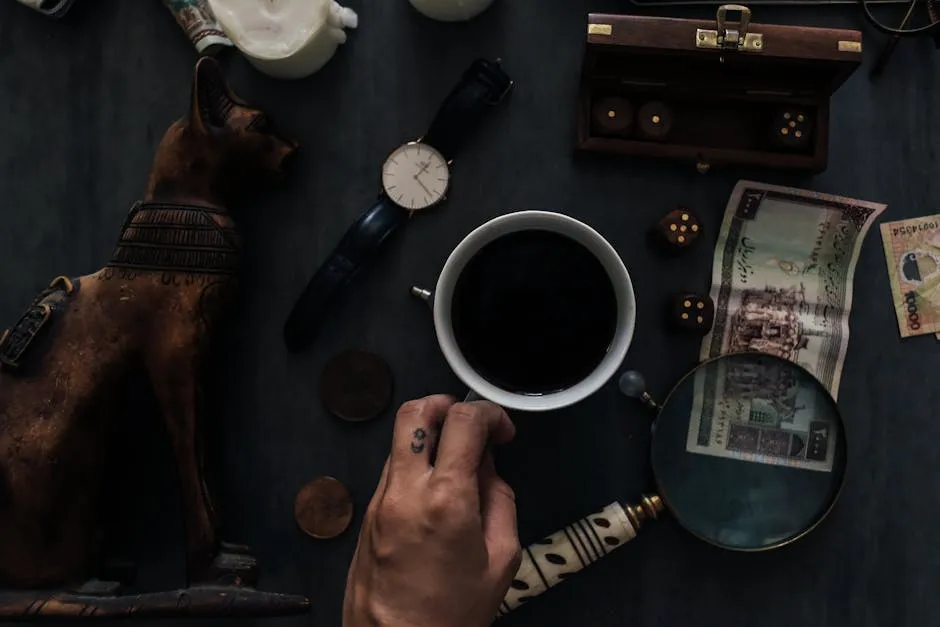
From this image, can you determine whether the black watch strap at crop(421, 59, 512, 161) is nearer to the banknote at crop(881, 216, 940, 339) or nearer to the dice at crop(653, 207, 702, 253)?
the dice at crop(653, 207, 702, 253)

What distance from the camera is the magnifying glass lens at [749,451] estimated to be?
2.93 feet

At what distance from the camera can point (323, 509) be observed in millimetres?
924

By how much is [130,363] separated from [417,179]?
40cm

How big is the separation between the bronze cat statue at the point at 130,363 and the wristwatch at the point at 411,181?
0.11 m

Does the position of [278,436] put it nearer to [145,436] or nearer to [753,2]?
[145,436]

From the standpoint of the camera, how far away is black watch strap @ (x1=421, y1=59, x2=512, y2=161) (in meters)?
0.94

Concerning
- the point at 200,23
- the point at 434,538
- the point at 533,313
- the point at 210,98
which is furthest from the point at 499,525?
the point at 200,23

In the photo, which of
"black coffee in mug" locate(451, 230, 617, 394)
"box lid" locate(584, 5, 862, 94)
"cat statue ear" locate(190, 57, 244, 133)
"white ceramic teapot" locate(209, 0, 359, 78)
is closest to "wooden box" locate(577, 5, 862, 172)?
"box lid" locate(584, 5, 862, 94)

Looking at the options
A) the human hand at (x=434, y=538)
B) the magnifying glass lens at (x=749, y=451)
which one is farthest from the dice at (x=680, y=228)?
the human hand at (x=434, y=538)

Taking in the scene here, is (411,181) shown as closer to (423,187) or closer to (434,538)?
(423,187)

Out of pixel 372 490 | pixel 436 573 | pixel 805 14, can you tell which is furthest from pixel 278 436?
pixel 805 14

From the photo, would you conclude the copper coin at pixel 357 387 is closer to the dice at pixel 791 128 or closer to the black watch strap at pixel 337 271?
the black watch strap at pixel 337 271

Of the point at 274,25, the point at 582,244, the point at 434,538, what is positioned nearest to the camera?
the point at 434,538

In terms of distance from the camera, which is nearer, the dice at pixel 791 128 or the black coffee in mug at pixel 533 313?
the black coffee in mug at pixel 533 313
